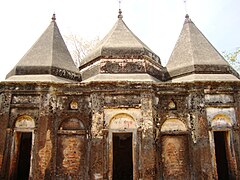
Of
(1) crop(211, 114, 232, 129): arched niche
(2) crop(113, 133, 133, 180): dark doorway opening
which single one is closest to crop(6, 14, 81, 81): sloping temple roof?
(2) crop(113, 133, 133, 180): dark doorway opening

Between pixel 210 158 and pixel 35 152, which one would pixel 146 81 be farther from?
pixel 35 152

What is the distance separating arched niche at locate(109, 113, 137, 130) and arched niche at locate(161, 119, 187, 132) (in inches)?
41.5

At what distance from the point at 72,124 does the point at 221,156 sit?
5725mm

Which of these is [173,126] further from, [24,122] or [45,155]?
[24,122]

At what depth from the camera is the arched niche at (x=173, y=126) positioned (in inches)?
315

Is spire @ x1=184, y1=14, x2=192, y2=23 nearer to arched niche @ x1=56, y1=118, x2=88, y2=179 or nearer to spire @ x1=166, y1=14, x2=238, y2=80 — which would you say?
spire @ x1=166, y1=14, x2=238, y2=80

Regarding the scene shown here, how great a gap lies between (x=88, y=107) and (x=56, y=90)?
4.16 ft

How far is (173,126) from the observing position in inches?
317

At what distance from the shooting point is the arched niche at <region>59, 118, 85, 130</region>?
8.03 meters

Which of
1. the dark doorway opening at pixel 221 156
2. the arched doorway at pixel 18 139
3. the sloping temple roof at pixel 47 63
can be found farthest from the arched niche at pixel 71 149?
the dark doorway opening at pixel 221 156

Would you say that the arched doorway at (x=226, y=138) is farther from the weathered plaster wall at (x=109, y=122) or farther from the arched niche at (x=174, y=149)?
the arched niche at (x=174, y=149)

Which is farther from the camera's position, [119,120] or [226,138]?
[226,138]

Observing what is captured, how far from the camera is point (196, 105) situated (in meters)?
7.98

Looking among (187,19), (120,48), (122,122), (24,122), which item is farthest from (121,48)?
(24,122)
